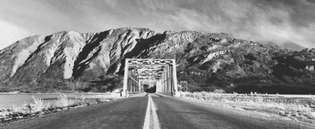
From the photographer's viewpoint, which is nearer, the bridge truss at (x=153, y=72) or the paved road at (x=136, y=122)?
the paved road at (x=136, y=122)

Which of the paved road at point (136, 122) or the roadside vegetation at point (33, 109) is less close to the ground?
the paved road at point (136, 122)

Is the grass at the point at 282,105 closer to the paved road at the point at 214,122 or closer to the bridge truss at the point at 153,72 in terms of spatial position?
the paved road at the point at 214,122

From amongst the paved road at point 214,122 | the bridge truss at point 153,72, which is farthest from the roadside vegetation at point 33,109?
the bridge truss at point 153,72

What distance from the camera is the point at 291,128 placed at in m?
9.37

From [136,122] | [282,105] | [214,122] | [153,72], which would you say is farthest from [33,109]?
[153,72]

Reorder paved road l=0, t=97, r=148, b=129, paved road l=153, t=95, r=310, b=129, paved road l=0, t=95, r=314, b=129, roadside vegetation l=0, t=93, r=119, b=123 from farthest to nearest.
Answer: roadside vegetation l=0, t=93, r=119, b=123 < paved road l=153, t=95, r=310, b=129 < paved road l=0, t=95, r=314, b=129 < paved road l=0, t=97, r=148, b=129

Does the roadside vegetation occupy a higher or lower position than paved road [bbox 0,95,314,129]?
lower

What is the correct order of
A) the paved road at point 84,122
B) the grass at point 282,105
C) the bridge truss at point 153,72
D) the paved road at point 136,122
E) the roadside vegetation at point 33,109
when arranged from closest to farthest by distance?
the paved road at point 84,122 → the paved road at point 136,122 → the roadside vegetation at point 33,109 → the grass at point 282,105 → the bridge truss at point 153,72

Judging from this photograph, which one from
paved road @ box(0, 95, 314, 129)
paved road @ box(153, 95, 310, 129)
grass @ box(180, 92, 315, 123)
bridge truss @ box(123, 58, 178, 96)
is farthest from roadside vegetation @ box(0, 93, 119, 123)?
bridge truss @ box(123, 58, 178, 96)

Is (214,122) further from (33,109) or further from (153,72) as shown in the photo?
(153,72)

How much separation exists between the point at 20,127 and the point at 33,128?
0.57 meters

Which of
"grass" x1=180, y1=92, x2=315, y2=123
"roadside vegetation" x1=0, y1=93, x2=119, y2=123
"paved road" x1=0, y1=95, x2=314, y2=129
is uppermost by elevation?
"paved road" x1=0, y1=95, x2=314, y2=129

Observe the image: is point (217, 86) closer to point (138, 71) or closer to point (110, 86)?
point (110, 86)

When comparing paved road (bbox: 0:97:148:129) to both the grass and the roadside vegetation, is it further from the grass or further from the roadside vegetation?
the grass
